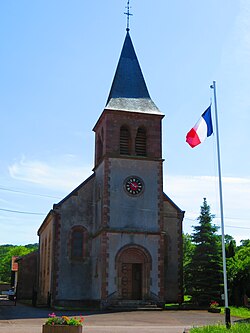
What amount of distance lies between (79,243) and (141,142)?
8952 mm

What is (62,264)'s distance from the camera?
34.2 m

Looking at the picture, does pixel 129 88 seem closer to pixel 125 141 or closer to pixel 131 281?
pixel 125 141

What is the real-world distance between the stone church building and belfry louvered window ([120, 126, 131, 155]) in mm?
75

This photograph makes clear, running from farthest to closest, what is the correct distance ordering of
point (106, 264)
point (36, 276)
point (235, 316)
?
point (36, 276) → point (106, 264) → point (235, 316)

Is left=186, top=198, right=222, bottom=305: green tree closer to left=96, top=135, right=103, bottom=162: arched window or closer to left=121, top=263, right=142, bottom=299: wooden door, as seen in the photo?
left=121, top=263, right=142, bottom=299: wooden door

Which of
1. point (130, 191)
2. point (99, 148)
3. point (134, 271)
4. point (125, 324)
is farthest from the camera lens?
point (99, 148)

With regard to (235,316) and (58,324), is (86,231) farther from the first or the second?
(58,324)

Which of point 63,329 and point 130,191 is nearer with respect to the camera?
point 63,329

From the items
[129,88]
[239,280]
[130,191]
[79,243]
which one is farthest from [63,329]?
[129,88]

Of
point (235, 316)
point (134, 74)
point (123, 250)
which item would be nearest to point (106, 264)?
point (123, 250)

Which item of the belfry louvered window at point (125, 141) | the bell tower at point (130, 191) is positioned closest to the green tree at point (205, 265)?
the bell tower at point (130, 191)

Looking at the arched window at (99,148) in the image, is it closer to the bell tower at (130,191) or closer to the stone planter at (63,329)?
the bell tower at (130,191)

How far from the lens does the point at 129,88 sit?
1463 inches

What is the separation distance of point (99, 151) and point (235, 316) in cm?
1708
